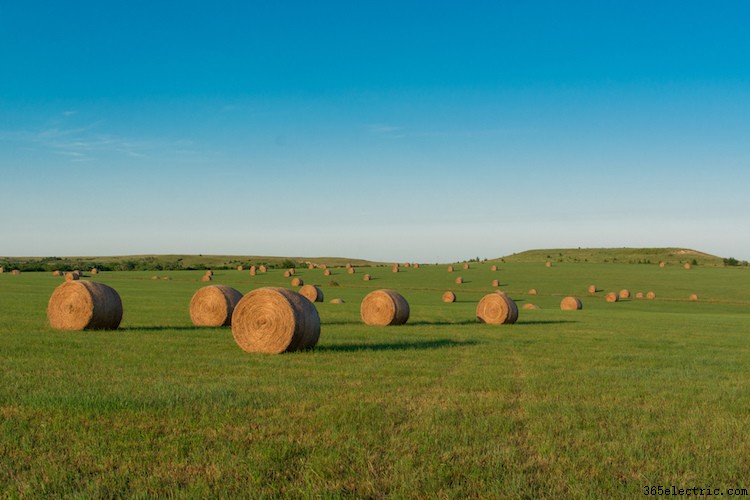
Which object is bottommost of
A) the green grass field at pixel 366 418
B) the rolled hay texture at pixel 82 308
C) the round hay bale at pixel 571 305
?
the round hay bale at pixel 571 305

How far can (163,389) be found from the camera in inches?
416

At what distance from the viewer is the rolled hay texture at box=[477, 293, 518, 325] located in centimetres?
A: 2859

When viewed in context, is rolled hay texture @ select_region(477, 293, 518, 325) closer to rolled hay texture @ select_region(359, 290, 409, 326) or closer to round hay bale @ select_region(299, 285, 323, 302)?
rolled hay texture @ select_region(359, 290, 409, 326)

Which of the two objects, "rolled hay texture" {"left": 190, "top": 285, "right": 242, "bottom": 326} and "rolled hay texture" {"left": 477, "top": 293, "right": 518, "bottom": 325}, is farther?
"rolled hay texture" {"left": 477, "top": 293, "right": 518, "bottom": 325}

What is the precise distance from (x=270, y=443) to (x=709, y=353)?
1452cm

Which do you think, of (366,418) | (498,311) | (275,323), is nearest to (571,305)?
(498,311)

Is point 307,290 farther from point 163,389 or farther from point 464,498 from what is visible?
point 464,498

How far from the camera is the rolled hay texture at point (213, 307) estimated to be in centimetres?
2480

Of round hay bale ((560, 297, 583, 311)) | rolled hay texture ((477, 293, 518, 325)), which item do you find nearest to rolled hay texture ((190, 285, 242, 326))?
rolled hay texture ((477, 293, 518, 325))

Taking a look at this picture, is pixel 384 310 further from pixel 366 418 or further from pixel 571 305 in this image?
pixel 571 305

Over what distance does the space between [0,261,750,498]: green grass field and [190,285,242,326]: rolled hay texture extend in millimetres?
5593

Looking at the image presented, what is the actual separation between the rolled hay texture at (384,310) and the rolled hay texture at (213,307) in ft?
17.7

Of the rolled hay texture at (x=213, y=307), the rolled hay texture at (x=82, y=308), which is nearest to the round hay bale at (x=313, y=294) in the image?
the rolled hay texture at (x=213, y=307)

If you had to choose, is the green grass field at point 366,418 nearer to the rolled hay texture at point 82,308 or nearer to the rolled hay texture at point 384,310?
the rolled hay texture at point 82,308
